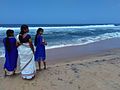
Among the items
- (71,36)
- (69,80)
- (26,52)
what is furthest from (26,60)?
(71,36)

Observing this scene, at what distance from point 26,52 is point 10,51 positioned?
46cm

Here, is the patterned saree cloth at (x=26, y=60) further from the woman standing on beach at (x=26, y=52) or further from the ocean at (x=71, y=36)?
the ocean at (x=71, y=36)

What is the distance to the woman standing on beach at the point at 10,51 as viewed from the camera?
20.8ft

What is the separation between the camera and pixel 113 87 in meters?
6.14

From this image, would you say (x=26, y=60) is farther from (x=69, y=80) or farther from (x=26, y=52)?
(x=69, y=80)

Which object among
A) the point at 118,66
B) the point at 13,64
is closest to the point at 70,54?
the point at 118,66

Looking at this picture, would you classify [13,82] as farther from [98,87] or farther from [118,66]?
[118,66]

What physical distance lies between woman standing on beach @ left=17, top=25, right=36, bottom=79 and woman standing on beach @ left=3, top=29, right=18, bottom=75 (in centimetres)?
23

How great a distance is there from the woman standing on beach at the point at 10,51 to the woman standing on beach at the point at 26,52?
9.2 inches

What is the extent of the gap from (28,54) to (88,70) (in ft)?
6.16

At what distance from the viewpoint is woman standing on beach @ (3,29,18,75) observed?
634 centimetres

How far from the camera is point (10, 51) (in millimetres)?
6426

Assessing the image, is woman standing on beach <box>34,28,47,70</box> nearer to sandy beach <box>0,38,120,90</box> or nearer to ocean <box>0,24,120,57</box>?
sandy beach <box>0,38,120,90</box>

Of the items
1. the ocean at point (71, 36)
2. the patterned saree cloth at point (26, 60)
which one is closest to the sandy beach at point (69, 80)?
the patterned saree cloth at point (26, 60)
